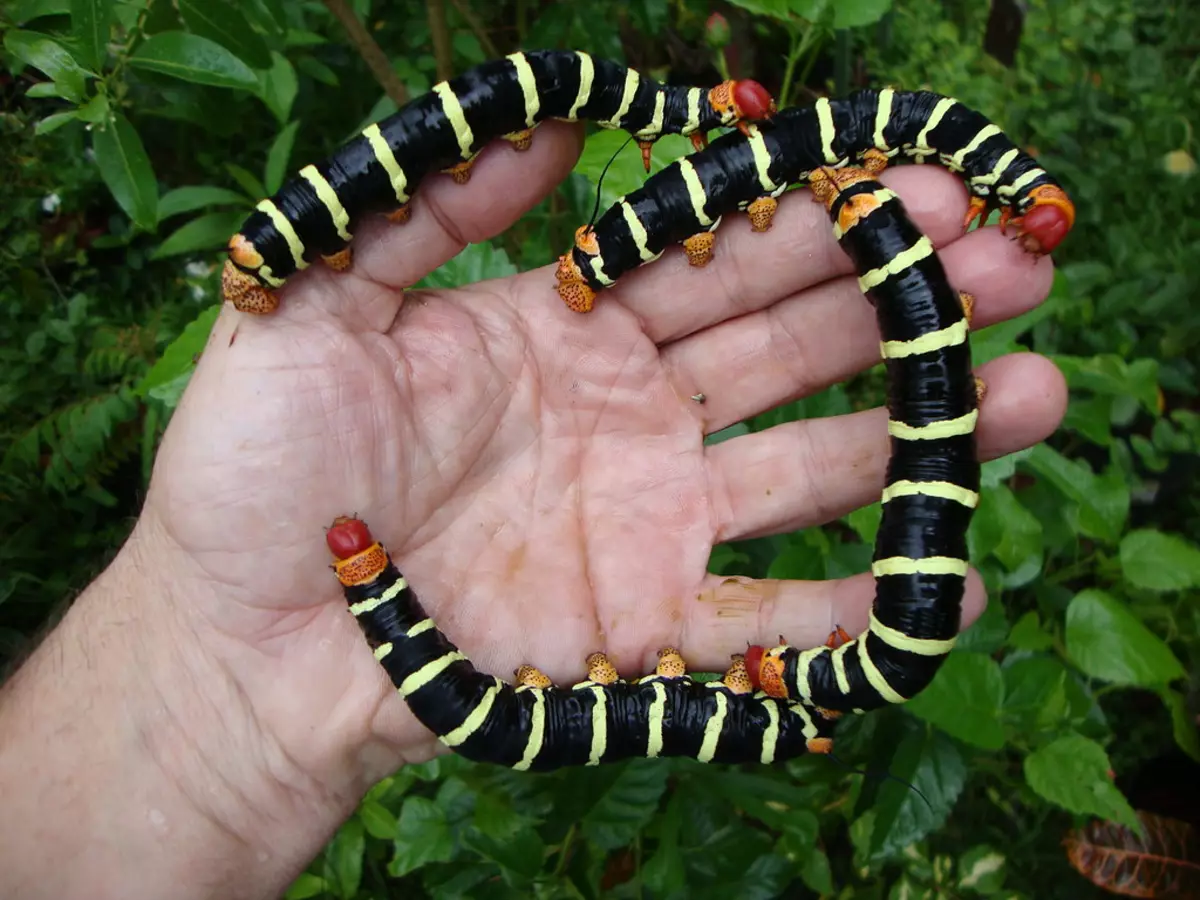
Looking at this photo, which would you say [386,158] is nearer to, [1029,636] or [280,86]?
[280,86]

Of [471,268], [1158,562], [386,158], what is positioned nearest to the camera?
[386,158]

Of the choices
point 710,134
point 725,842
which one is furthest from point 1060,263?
point 725,842

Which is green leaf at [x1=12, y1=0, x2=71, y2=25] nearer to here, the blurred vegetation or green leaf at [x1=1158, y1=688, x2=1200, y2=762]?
the blurred vegetation

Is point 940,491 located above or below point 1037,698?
above

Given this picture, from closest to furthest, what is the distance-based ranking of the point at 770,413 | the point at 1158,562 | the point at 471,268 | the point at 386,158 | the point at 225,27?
the point at 225,27, the point at 386,158, the point at 1158,562, the point at 471,268, the point at 770,413

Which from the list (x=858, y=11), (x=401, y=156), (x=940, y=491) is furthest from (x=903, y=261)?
(x=401, y=156)

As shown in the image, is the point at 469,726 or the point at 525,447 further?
the point at 525,447

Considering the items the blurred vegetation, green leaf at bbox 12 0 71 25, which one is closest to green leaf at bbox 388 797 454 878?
the blurred vegetation

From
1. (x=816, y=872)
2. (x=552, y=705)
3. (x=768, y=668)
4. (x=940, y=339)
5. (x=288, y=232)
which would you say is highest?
(x=288, y=232)
